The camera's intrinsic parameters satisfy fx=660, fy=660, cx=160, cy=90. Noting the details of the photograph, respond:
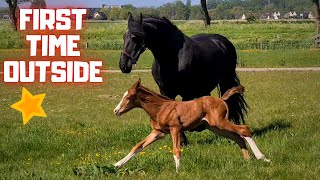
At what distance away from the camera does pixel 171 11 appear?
195625 millimetres

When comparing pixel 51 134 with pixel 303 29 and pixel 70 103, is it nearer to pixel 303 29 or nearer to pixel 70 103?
pixel 70 103

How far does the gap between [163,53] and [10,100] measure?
43.5ft

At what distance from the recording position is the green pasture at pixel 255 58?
41.8m

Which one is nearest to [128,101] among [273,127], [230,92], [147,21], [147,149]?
[230,92]

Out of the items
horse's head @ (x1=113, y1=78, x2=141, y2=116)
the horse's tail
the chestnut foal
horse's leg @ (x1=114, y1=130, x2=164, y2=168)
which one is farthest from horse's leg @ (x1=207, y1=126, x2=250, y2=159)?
the horse's tail

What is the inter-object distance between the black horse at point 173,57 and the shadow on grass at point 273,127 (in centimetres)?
131

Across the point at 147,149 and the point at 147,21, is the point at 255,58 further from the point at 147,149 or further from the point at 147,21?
the point at 147,149

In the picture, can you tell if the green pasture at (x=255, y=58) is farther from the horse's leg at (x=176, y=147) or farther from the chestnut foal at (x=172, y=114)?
the horse's leg at (x=176, y=147)

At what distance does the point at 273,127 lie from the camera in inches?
543

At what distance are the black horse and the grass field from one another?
3.43 ft

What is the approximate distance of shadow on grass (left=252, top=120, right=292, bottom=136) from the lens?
43.3 feet

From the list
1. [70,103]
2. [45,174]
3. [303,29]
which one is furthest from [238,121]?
[303,29]

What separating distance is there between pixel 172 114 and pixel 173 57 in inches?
108

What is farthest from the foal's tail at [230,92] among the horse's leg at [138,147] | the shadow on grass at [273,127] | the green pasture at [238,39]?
the green pasture at [238,39]
